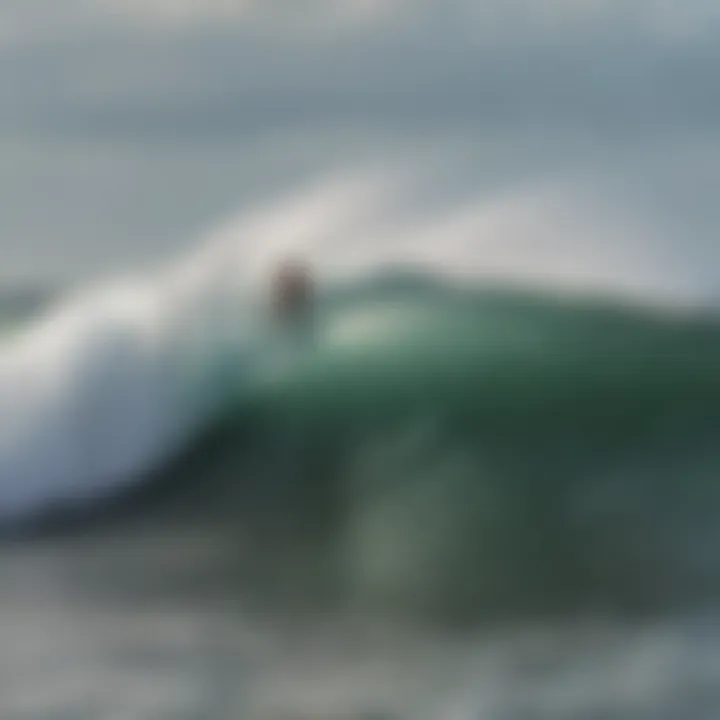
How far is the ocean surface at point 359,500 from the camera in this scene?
0.84 meters

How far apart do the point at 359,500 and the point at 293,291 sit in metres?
0.17

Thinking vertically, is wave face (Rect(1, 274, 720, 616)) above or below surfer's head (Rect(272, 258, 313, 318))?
below

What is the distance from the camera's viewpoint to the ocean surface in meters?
0.84

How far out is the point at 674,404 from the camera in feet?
2.82

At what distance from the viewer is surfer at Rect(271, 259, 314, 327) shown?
2.79 ft

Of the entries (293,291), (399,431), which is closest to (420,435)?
(399,431)

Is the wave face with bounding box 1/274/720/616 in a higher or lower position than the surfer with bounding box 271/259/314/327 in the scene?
lower

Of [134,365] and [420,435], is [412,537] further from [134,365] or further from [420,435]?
[134,365]

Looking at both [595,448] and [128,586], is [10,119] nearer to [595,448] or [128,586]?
[128,586]

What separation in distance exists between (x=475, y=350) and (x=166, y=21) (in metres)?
0.36

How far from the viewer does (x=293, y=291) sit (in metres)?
0.85

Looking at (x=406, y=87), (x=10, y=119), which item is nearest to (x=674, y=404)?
(x=406, y=87)

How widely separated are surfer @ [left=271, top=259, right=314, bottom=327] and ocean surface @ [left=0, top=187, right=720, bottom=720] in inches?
0.5

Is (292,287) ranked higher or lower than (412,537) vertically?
higher
